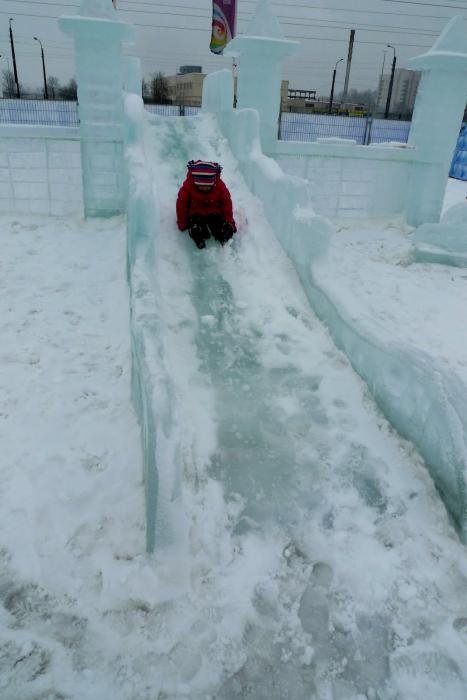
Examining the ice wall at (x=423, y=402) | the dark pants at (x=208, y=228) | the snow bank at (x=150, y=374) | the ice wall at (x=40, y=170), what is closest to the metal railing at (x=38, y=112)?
the ice wall at (x=40, y=170)

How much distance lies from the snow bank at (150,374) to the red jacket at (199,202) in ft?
1.62

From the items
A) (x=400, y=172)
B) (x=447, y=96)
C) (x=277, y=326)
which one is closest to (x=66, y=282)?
(x=277, y=326)

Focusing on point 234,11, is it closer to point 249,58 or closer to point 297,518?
point 249,58

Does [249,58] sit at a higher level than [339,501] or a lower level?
higher

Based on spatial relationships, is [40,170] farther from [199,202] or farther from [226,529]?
[226,529]

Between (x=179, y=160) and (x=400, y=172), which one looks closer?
(x=179, y=160)

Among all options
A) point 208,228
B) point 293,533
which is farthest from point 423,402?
point 208,228

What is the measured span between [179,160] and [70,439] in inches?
195

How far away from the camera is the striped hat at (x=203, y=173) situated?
5.04 m

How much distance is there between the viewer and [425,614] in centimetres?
215

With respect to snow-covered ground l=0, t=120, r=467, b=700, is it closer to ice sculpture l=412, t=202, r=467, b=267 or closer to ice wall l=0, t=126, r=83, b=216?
ice sculpture l=412, t=202, r=467, b=267

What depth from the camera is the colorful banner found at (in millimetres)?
21312

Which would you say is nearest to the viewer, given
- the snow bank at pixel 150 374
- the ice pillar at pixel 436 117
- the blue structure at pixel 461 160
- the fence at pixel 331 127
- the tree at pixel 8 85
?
the snow bank at pixel 150 374

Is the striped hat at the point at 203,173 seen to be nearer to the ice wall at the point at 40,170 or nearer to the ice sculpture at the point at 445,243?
the ice wall at the point at 40,170
